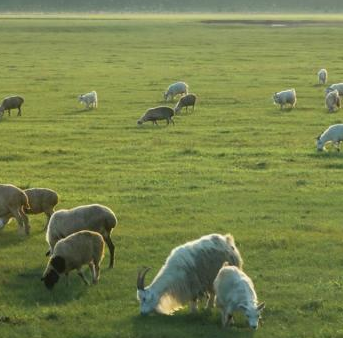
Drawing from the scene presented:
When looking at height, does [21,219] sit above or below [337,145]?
below

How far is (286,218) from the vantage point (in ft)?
57.0

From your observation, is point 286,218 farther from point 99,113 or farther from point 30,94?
point 30,94

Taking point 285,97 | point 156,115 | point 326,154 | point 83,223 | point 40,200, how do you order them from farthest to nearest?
point 285,97 → point 156,115 → point 326,154 → point 40,200 → point 83,223

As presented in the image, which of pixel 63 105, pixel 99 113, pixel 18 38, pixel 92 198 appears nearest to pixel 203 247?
pixel 92 198

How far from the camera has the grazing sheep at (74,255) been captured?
13180mm

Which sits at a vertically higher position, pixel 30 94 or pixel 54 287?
pixel 30 94

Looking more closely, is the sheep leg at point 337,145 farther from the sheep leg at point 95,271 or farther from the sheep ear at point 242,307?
the sheep ear at point 242,307

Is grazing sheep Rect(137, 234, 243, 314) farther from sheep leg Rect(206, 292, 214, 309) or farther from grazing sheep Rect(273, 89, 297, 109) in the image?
grazing sheep Rect(273, 89, 297, 109)

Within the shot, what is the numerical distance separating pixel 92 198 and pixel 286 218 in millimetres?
4609

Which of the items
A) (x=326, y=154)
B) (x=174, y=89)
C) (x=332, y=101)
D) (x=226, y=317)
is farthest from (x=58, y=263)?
(x=174, y=89)

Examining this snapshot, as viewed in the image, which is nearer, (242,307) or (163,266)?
(242,307)

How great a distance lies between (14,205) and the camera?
16.2m

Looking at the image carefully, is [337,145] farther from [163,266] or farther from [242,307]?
[242,307]

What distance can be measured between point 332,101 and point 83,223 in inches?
830
